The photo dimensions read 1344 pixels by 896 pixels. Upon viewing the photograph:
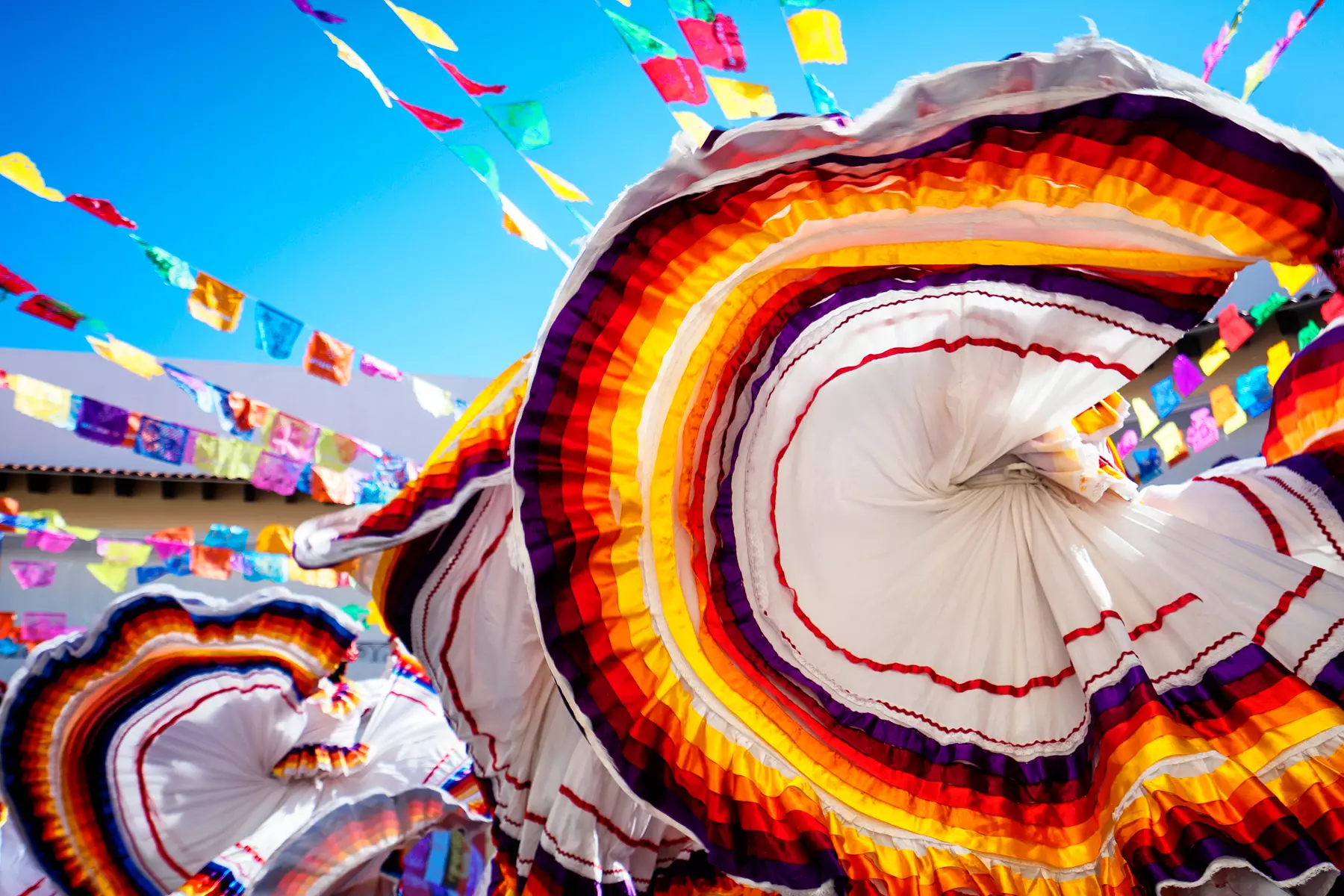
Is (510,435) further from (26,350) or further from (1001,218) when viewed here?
(26,350)

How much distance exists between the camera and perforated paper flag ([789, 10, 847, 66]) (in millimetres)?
1707

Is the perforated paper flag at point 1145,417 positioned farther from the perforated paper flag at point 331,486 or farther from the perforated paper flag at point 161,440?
the perforated paper flag at point 161,440

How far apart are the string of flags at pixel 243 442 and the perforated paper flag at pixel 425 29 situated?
112 centimetres

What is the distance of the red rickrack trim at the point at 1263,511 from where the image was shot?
1.26m

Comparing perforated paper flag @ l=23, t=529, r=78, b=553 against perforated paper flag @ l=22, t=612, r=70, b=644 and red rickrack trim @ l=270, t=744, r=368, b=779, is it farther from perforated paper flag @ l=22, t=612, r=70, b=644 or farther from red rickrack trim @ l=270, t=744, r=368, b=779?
red rickrack trim @ l=270, t=744, r=368, b=779

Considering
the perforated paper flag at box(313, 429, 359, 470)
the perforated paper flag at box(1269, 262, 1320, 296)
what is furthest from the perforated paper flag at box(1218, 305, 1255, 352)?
the perforated paper flag at box(313, 429, 359, 470)

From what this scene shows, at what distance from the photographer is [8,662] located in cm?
586

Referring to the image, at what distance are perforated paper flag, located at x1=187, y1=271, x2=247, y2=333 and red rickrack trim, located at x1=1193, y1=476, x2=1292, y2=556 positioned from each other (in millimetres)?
2116

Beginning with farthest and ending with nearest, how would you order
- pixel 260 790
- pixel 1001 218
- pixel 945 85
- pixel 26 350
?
pixel 26 350, pixel 260 790, pixel 1001 218, pixel 945 85

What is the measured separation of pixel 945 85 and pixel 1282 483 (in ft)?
2.76

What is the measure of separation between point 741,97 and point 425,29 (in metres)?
0.63

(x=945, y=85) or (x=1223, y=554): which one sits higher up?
(x=945, y=85)

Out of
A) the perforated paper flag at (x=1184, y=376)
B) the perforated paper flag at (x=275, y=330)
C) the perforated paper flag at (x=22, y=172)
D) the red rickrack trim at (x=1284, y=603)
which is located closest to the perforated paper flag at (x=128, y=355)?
the perforated paper flag at (x=275, y=330)

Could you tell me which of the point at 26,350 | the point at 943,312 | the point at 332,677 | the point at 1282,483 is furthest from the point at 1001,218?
the point at 26,350
